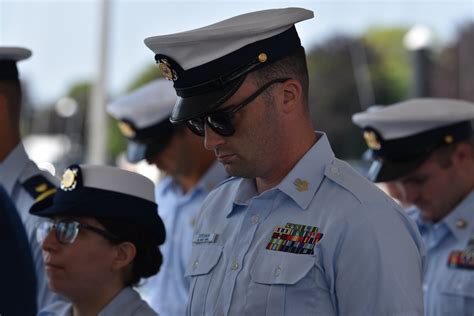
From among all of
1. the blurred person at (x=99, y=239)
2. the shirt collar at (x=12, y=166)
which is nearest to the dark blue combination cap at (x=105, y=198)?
the blurred person at (x=99, y=239)

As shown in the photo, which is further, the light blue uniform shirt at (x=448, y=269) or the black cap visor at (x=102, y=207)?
the light blue uniform shirt at (x=448, y=269)

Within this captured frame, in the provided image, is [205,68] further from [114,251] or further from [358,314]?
[114,251]

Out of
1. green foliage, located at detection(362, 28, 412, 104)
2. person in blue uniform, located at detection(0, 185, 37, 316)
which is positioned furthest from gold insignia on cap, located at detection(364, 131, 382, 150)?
green foliage, located at detection(362, 28, 412, 104)

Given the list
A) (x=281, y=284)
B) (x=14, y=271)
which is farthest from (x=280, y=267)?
(x=14, y=271)

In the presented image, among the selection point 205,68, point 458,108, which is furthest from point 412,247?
point 458,108

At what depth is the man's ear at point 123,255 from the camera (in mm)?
3113

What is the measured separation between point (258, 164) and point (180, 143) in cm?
219

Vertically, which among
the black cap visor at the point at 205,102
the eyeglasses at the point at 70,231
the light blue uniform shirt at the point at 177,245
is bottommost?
the light blue uniform shirt at the point at 177,245

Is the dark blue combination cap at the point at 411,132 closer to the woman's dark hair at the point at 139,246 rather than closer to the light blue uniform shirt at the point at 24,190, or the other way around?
the woman's dark hair at the point at 139,246

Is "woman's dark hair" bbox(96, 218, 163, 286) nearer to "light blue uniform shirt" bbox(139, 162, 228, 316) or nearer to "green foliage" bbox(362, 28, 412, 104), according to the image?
"light blue uniform shirt" bbox(139, 162, 228, 316)

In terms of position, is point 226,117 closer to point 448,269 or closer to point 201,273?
point 201,273

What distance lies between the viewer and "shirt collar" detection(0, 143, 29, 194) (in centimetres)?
348

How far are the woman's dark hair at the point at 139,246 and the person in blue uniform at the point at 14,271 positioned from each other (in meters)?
0.45

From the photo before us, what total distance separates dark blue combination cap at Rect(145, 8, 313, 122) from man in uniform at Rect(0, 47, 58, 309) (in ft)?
3.52
